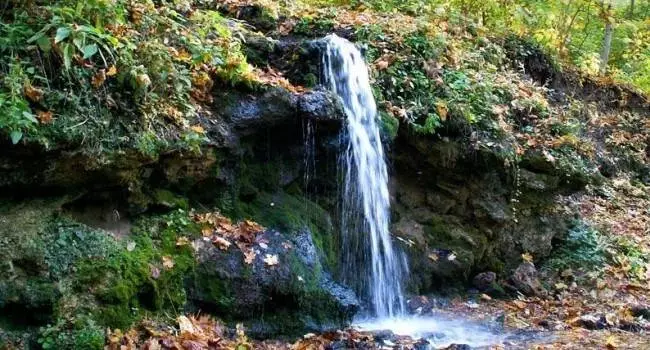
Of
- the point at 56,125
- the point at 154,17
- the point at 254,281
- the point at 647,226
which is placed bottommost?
the point at 647,226

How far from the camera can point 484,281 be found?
28.6 feet

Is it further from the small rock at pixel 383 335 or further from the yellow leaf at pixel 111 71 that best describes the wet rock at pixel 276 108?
the small rock at pixel 383 335

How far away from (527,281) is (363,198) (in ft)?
9.29

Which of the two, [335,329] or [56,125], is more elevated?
[56,125]

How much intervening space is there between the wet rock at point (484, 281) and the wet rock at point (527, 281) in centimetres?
31

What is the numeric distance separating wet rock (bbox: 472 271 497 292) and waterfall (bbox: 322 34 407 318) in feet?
4.40

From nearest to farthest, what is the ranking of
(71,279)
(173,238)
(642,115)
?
(71,279) < (173,238) < (642,115)

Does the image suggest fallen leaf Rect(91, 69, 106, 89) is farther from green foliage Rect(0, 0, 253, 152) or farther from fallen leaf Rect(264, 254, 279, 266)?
fallen leaf Rect(264, 254, 279, 266)

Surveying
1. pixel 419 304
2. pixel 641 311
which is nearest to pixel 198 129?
pixel 419 304

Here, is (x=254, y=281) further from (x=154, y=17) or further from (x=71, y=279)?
(x=154, y=17)

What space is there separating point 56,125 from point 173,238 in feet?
4.91

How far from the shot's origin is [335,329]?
633 centimetres

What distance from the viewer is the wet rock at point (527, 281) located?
858 centimetres


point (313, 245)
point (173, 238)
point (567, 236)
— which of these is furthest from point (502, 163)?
point (173, 238)
